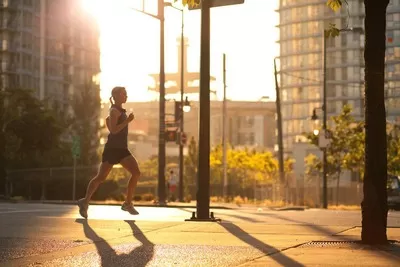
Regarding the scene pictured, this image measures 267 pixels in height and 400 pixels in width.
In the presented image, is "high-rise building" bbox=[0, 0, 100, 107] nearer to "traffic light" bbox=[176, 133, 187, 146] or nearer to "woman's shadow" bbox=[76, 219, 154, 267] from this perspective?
"traffic light" bbox=[176, 133, 187, 146]

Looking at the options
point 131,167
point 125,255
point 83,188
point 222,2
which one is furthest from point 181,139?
point 125,255

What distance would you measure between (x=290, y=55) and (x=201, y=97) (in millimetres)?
152700

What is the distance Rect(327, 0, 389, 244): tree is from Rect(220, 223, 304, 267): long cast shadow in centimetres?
102

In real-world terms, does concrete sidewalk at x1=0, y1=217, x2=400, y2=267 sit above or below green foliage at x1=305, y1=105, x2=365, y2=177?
below

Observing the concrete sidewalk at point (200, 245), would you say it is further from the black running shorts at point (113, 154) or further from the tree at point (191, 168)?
the tree at point (191, 168)

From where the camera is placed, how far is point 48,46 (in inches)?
4665

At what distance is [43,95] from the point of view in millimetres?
117938

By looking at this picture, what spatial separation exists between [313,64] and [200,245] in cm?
15382

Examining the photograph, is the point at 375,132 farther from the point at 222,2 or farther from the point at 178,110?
the point at 178,110

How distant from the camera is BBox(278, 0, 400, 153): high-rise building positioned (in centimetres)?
15550

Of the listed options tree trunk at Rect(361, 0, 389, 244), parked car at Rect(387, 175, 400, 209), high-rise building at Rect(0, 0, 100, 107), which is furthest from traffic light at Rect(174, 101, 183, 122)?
high-rise building at Rect(0, 0, 100, 107)

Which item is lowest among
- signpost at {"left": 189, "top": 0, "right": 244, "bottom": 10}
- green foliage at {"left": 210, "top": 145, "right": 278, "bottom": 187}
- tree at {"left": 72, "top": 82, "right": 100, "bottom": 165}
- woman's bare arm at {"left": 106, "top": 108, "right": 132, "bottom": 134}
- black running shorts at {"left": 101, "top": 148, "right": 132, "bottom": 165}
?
black running shorts at {"left": 101, "top": 148, "right": 132, "bottom": 165}

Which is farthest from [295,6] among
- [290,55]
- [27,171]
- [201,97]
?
[201,97]

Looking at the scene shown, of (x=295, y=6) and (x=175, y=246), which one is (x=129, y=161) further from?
(x=295, y=6)
